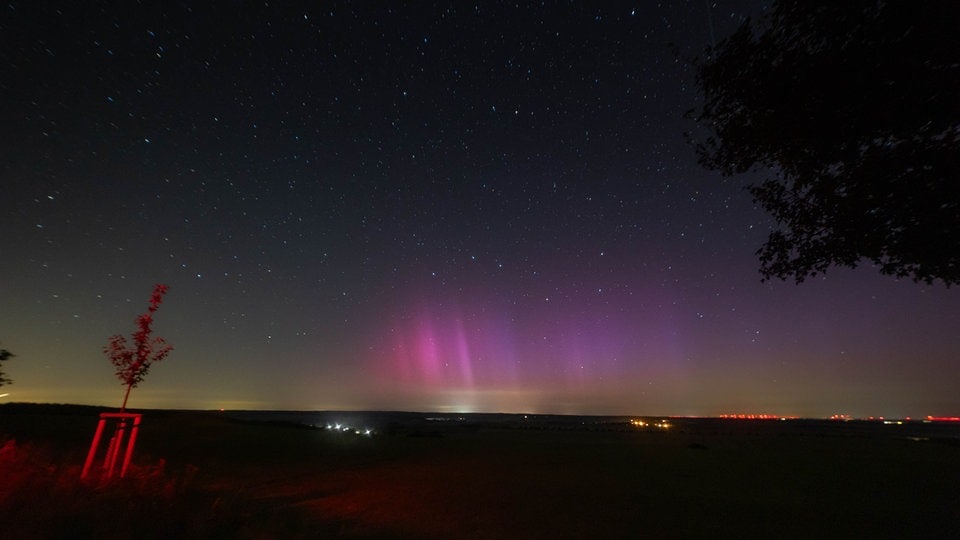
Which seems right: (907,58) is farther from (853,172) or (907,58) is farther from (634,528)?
(634,528)

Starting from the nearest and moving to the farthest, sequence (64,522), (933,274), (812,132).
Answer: (64,522) → (812,132) → (933,274)

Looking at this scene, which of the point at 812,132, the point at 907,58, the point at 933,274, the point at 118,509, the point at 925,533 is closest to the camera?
the point at 907,58

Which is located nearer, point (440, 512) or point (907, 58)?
point (907, 58)

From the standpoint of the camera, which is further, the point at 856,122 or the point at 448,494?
the point at 448,494

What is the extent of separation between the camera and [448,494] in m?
14.0

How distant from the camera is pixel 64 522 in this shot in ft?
17.5

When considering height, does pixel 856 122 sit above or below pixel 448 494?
above

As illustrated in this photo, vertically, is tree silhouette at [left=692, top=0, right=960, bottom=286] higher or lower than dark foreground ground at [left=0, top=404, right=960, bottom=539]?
higher

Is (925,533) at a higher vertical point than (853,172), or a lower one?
A: lower

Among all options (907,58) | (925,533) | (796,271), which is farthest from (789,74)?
(925,533)

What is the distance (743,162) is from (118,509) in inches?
410

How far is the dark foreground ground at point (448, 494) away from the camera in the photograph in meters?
6.48

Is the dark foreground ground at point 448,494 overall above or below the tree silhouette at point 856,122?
below

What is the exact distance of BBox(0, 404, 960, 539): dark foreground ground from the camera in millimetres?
6477
